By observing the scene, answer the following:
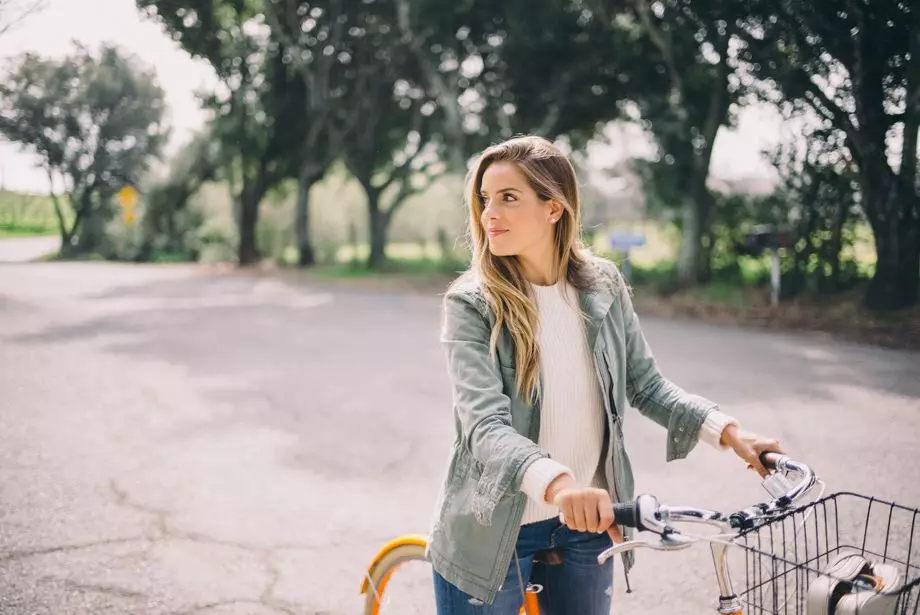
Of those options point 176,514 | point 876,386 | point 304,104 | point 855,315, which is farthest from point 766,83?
point 304,104

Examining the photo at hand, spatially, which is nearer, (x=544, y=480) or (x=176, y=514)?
(x=544, y=480)

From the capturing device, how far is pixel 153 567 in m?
3.70

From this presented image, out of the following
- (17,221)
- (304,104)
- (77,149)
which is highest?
(304,104)

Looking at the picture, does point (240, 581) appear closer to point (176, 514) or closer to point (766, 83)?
point (176, 514)

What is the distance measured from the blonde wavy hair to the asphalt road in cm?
187

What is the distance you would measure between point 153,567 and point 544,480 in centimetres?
277

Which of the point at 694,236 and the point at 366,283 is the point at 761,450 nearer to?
the point at 694,236

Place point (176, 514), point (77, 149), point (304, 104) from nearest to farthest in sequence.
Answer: point (176, 514)
point (77, 149)
point (304, 104)

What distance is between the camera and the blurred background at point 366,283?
172 inches

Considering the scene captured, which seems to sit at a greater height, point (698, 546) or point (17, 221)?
point (17, 221)

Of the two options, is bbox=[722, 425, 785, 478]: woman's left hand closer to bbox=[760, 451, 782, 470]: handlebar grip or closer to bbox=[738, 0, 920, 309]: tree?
bbox=[760, 451, 782, 470]: handlebar grip

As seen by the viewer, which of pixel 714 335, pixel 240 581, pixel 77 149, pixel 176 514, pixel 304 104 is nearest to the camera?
pixel 240 581

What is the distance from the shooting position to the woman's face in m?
1.98

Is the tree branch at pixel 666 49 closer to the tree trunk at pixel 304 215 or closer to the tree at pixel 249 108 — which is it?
the tree at pixel 249 108
